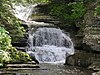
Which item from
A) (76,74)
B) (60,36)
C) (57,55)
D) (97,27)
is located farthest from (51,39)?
(76,74)

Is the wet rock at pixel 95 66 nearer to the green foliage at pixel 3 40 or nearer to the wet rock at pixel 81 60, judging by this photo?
the wet rock at pixel 81 60

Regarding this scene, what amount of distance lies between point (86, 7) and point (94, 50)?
6.02 m

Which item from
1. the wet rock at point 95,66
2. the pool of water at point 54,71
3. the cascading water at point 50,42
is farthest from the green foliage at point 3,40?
the wet rock at point 95,66

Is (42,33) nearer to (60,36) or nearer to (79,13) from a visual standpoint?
(60,36)

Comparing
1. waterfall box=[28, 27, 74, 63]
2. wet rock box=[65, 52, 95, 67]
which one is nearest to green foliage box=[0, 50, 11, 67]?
wet rock box=[65, 52, 95, 67]

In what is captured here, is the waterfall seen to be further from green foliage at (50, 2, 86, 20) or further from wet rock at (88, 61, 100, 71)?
wet rock at (88, 61, 100, 71)

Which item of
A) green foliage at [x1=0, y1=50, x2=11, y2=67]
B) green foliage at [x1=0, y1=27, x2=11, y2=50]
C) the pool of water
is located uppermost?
green foliage at [x1=0, y1=27, x2=11, y2=50]

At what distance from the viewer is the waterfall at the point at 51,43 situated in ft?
60.6

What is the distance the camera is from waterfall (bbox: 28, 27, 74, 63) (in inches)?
727

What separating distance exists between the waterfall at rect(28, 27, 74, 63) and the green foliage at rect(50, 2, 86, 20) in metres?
2.05

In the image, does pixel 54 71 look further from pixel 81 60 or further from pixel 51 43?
pixel 51 43

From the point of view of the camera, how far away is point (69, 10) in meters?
23.3

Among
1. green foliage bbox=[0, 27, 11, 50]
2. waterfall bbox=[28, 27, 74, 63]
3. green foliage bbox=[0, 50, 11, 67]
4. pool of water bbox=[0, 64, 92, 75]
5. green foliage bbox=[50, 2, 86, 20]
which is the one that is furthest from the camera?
green foliage bbox=[50, 2, 86, 20]

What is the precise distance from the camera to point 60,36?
67.0 ft
